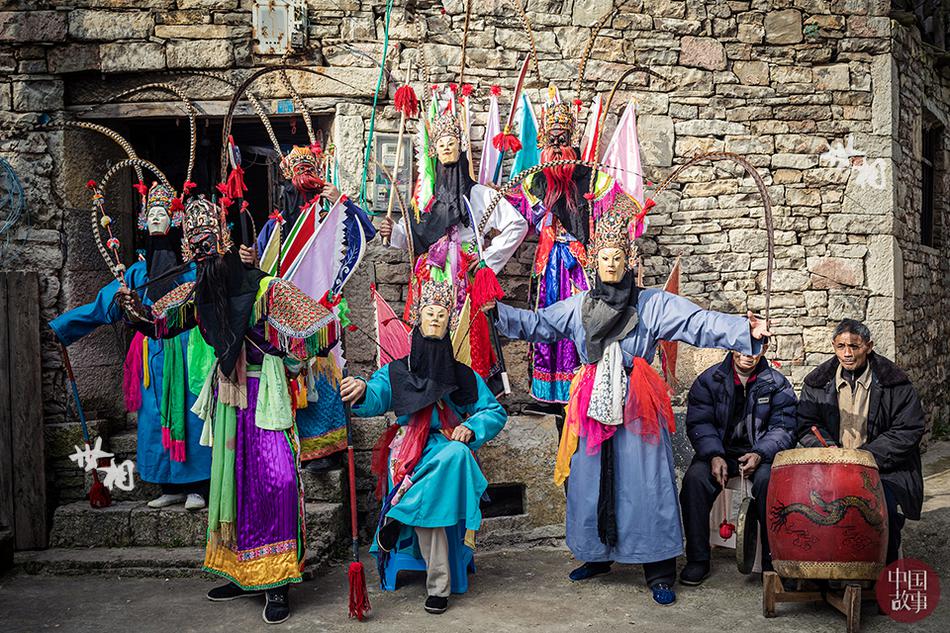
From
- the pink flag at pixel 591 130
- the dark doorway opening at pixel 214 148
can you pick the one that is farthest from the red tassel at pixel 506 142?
the dark doorway opening at pixel 214 148

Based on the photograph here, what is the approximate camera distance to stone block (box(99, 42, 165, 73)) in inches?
228

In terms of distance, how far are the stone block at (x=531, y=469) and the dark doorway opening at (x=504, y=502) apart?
0.08 metres

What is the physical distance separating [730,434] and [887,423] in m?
0.78

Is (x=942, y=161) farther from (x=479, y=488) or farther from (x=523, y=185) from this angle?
(x=479, y=488)

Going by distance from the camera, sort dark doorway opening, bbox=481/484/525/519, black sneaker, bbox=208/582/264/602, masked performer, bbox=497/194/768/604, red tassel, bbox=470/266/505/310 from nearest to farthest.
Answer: masked performer, bbox=497/194/768/604 → black sneaker, bbox=208/582/264/602 → red tassel, bbox=470/266/505/310 → dark doorway opening, bbox=481/484/525/519

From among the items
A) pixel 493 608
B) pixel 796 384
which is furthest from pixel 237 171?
pixel 796 384

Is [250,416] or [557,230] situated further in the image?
[557,230]

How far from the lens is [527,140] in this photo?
19.2ft

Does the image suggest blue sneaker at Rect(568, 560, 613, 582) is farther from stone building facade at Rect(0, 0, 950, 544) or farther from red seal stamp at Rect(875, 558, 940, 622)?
stone building facade at Rect(0, 0, 950, 544)

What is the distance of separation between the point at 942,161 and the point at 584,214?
493 cm

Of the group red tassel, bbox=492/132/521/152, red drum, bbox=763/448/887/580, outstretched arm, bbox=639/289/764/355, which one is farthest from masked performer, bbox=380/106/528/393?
red drum, bbox=763/448/887/580

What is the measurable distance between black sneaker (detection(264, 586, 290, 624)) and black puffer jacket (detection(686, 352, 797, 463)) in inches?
89.6

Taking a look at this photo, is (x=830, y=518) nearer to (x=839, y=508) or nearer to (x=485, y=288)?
(x=839, y=508)

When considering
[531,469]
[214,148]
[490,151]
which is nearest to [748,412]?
[531,469]
